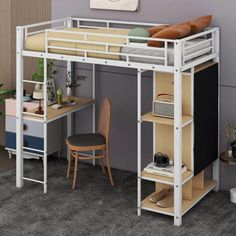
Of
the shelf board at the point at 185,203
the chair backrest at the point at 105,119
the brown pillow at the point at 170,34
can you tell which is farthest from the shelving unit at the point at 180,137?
the chair backrest at the point at 105,119

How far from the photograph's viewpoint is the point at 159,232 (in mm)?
5023

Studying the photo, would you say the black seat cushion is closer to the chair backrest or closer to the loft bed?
the chair backrest

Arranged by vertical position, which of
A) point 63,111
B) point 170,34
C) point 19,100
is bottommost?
point 63,111

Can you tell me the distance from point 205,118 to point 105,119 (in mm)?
926

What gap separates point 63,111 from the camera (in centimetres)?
593

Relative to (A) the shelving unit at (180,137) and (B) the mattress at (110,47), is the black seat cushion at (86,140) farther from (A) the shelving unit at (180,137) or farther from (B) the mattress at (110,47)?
(B) the mattress at (110,47)

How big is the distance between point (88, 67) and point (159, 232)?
6.16 ft

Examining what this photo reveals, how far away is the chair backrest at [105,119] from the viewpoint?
19.1 feet

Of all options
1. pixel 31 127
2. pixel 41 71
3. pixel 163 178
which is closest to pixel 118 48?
pixel 163 178

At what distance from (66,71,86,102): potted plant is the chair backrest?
335 mm

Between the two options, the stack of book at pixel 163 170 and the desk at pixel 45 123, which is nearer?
the stack of book at pixel 163 170

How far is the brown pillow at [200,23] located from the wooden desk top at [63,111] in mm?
1329

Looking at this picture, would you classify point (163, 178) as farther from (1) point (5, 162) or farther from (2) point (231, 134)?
(1) point (5, 162)

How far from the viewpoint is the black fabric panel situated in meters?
5.27
